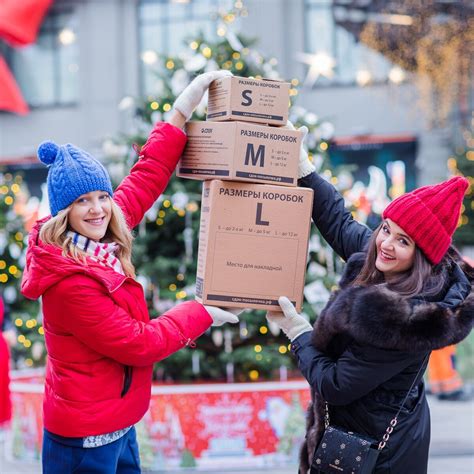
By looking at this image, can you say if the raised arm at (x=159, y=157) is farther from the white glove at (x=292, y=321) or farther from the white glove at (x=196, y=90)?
the white glove at (x=292, y=321)

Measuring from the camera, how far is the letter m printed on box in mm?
3018

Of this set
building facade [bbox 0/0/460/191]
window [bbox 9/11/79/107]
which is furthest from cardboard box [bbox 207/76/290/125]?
window [bbox 9/11/79/107]

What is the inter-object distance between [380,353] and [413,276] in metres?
0.31

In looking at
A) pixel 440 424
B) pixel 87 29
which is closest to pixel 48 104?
A: pixel 87 29

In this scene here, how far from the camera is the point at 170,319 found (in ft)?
9.41

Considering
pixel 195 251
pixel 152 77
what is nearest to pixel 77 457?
pixel 195 251

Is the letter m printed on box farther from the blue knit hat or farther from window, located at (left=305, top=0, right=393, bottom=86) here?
window, located at (left=305, top=0, right=393, bottom=86)

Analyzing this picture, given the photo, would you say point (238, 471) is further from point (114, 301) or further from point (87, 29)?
point (87, 29)

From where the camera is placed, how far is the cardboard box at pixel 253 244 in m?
3.02

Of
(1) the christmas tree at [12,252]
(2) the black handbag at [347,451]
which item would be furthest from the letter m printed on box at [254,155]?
(1) the christmas tree at [12,252]

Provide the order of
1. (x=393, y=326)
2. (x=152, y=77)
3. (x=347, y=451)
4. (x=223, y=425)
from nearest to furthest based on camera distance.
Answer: (x=393, y=326) < (x=347, y=451) < (x=223, y=425) < (x=152, y=77)

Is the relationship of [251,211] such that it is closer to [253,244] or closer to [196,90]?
[253,244]

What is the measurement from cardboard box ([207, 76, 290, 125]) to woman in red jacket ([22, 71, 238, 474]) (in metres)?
0.59

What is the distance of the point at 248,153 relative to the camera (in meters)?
3.02
